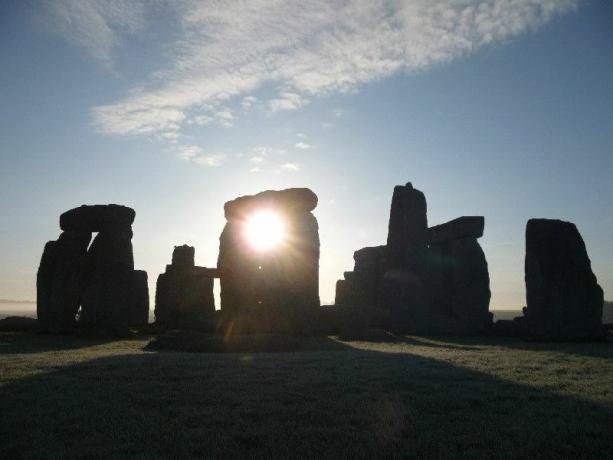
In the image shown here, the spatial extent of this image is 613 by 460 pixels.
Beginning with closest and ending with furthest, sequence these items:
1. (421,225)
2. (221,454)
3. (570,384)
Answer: (221,454), (570,384), (421,225)

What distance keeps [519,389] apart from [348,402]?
113 inches

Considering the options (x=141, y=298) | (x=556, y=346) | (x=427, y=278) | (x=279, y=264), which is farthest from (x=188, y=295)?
(x=556, y=346)

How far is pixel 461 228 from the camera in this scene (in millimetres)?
26750

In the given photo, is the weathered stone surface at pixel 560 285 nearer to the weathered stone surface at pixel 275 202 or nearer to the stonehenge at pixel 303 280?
the stonehenge at pixel 303 280

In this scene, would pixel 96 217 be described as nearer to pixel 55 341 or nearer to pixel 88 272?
pixel 88 272

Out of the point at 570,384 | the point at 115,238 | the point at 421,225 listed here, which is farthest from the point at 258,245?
the point at 570,384

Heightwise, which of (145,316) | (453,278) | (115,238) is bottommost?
(145,316)

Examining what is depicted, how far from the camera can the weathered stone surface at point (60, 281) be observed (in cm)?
2238

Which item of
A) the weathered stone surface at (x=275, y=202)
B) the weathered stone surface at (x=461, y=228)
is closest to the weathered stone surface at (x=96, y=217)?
the weathered stone surface at (x=275, y=202)

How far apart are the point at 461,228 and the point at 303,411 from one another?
74.5ft

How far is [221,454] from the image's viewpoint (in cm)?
461

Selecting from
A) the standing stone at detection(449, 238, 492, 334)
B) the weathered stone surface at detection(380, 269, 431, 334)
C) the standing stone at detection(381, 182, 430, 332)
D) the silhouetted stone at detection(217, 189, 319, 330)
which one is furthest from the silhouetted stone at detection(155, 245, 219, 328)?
the standing stone at detection(449, 238, 492, 334)

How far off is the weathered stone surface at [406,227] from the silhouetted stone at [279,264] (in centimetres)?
770

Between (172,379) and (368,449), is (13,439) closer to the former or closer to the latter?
(172,379)
